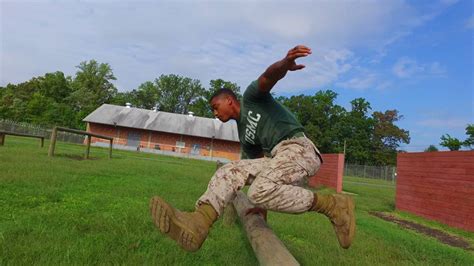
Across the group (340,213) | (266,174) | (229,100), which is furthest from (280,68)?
(340,213)

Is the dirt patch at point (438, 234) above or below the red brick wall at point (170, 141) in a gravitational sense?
below

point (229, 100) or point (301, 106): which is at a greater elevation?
point (301, 106)

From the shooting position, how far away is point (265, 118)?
3535 mm

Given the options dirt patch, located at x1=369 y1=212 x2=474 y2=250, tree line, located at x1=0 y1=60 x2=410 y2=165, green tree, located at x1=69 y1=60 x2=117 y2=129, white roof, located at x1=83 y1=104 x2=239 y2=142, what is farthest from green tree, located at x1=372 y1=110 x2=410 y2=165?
dirt patch, located at x1=369 y1=212 x2=474 y2=250

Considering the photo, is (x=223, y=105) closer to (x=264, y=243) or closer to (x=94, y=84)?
(x=264, y=243)

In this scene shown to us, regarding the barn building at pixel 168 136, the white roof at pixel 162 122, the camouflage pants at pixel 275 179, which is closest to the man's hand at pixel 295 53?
the camouflage pants at pixel 275 179

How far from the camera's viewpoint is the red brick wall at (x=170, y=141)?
50844 mm

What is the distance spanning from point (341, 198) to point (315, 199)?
0.98ft

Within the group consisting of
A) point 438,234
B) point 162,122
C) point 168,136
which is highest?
point 162,122

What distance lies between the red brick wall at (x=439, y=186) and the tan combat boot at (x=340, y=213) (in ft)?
25.2

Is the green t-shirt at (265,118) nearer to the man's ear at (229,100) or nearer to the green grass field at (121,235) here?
the man's ear at (229,100)

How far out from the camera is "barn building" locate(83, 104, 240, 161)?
165ft

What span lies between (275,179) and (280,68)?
87 cm

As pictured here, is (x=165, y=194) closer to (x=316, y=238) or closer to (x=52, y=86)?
(x=316, y=238)
